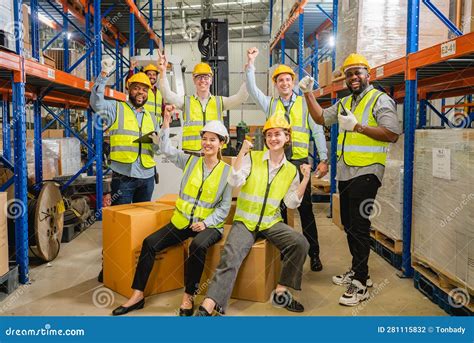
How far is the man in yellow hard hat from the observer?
4.66m

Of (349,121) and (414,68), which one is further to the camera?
(414,68)

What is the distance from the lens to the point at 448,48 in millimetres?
3566

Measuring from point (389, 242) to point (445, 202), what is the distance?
161cm

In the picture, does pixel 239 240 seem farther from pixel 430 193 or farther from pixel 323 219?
pixel 323 219

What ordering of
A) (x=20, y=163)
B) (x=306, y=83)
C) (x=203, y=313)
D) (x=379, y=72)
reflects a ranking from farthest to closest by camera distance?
(x=379, y=72) → (x=20, y=163) → (x=306, y=83) → (x=203, y=313)

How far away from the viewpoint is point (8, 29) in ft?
13.0

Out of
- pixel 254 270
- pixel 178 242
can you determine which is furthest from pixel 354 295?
pixel 178 242

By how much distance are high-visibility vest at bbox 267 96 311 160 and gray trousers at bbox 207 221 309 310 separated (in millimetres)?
1110

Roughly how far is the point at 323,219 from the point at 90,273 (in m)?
4.25

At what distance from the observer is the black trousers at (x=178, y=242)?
11.7 ft

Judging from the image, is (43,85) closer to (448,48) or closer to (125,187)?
(125,187)

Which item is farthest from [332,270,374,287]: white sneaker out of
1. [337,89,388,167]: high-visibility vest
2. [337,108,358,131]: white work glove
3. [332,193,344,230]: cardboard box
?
[332,193,344,230]: cardboard box

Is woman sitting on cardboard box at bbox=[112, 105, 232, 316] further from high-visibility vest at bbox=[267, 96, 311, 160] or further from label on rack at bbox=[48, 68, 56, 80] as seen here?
label on rack at bbox=[48, 68, 56, 80]

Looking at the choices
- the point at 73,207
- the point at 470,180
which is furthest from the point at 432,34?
the point at 73,207
